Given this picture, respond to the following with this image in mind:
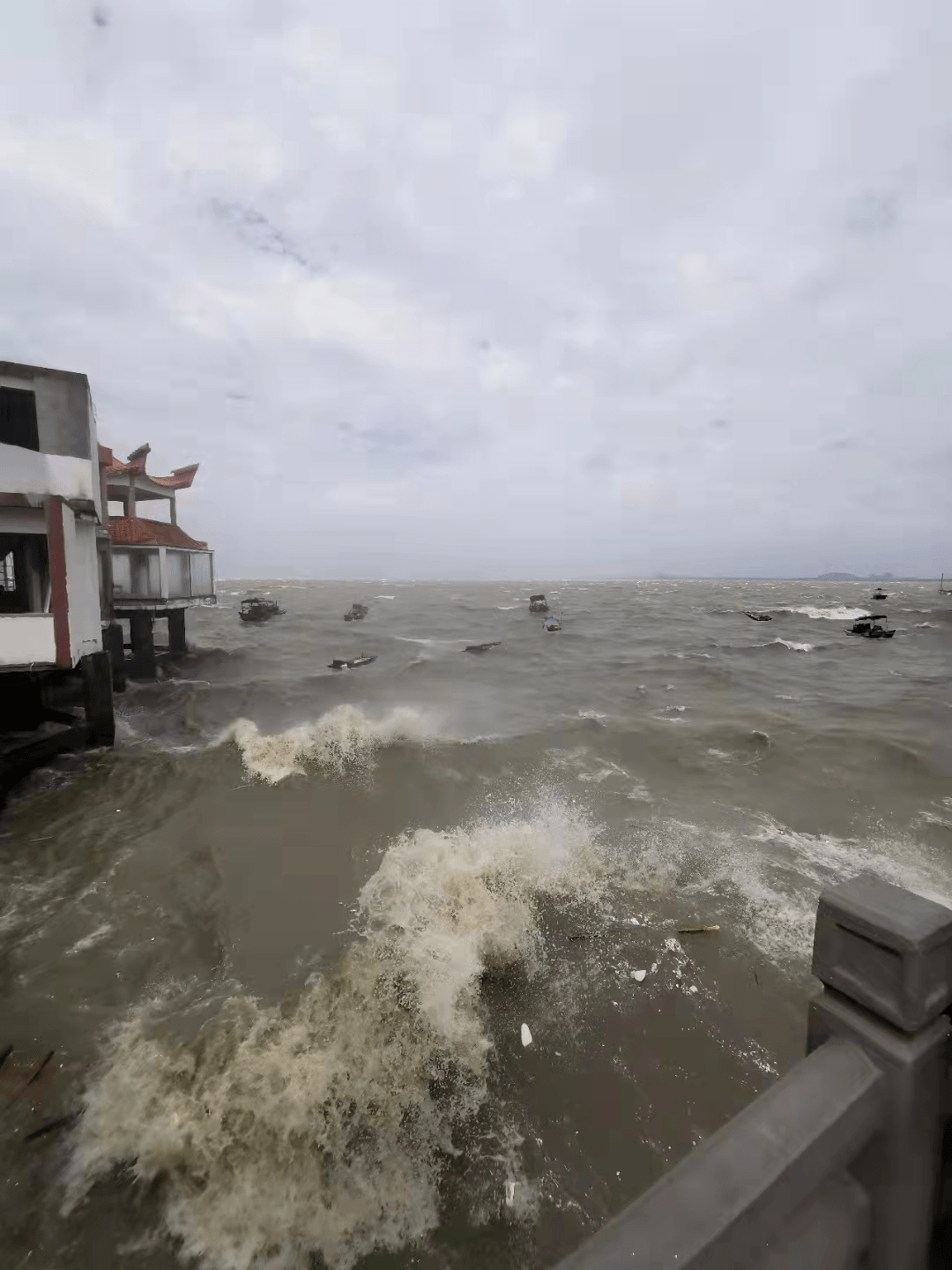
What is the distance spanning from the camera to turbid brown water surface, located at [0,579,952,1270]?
443 cm

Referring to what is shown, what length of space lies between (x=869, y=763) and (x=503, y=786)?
402 inches

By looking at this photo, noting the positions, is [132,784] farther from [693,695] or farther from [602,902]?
[693,695]

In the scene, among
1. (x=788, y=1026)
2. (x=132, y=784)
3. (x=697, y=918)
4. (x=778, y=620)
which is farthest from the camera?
(x=778, y=620)

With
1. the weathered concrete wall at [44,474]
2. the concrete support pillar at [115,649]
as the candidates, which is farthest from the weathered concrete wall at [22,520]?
the concrete support pillar at [115,649]

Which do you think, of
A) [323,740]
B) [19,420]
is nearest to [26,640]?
[323,740]

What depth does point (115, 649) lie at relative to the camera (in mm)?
21328

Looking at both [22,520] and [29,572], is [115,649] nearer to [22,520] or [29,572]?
[29,572]

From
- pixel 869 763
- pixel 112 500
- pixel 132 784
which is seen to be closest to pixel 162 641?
A: pixel 112 500

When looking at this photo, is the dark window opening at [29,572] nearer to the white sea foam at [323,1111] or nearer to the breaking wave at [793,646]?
the white sea foam at [323,1111]

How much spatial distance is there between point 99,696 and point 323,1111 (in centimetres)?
1297

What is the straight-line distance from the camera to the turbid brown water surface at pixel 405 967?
4.43 metres

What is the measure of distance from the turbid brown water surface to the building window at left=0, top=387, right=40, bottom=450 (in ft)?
31.3

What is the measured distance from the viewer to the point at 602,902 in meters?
8.31

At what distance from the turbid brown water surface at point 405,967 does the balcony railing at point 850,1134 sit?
326 centimetres
